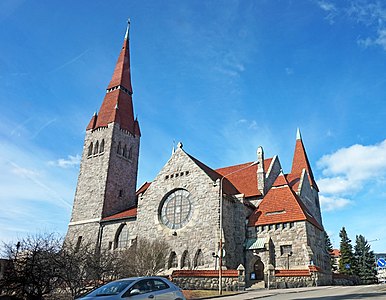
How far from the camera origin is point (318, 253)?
27.1 m

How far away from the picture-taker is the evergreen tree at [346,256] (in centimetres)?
4703

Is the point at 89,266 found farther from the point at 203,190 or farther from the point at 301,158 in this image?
the point at 301,158

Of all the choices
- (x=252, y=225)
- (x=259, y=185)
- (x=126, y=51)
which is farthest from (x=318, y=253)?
(x=126, y=51)

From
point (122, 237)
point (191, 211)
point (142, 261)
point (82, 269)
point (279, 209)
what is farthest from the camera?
point (122, 237)

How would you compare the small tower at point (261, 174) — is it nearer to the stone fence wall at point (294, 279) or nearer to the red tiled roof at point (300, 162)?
the red tiled roof at point (300, 162)

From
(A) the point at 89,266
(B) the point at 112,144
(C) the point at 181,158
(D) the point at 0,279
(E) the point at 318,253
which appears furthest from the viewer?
(B) the point at 112,144

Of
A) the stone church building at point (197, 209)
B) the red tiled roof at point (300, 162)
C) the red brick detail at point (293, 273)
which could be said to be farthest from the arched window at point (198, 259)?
the red tiled roof at point (300, 162)

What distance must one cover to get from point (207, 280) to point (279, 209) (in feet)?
34.1

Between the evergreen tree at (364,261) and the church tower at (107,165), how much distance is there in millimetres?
32856

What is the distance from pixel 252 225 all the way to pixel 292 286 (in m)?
6.44

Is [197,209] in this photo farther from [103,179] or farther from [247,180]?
[103,179]

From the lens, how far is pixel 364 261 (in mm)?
46344

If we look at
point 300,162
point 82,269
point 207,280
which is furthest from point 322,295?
point 300,162

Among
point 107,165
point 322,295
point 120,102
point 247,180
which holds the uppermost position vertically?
point 120,102
